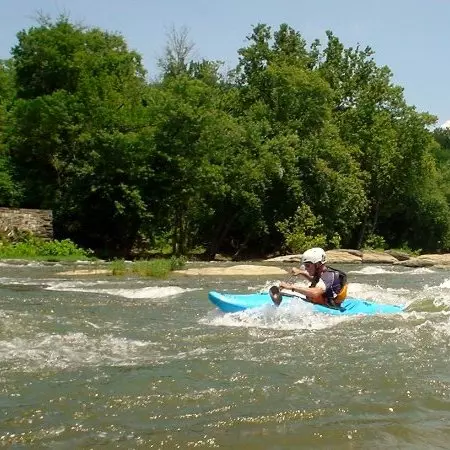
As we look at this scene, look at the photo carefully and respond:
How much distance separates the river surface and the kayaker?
34 centimetres

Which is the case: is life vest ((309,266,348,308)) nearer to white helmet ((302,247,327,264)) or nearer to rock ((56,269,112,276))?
white helmet ((302,247,327,264))

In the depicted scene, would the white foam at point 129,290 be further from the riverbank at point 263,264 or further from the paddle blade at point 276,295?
the paddle blade at point 276,295

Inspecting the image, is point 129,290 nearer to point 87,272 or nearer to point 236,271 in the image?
point 87,272

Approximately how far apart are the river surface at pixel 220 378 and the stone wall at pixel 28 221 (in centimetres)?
1487

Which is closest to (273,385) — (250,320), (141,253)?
(250,320)

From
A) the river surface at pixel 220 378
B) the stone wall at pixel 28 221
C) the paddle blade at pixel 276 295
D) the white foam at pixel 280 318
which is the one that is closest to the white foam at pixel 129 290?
the river surface at pixel 220 378

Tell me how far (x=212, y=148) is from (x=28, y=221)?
7999 mm

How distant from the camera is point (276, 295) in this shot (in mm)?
9875

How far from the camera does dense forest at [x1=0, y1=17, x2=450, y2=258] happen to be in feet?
89.1

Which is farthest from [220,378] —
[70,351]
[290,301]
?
[290,301]

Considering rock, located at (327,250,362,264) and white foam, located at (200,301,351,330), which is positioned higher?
white foam, located at (200,301,351,330)

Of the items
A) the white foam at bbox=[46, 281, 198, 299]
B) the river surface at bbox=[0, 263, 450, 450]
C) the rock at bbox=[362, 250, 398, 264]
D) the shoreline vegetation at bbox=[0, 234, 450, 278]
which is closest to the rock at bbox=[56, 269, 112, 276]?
the shoreline vegetation at bbox=[0, 234, 450, 278]

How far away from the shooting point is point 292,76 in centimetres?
3353

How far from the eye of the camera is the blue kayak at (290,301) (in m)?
10.1
